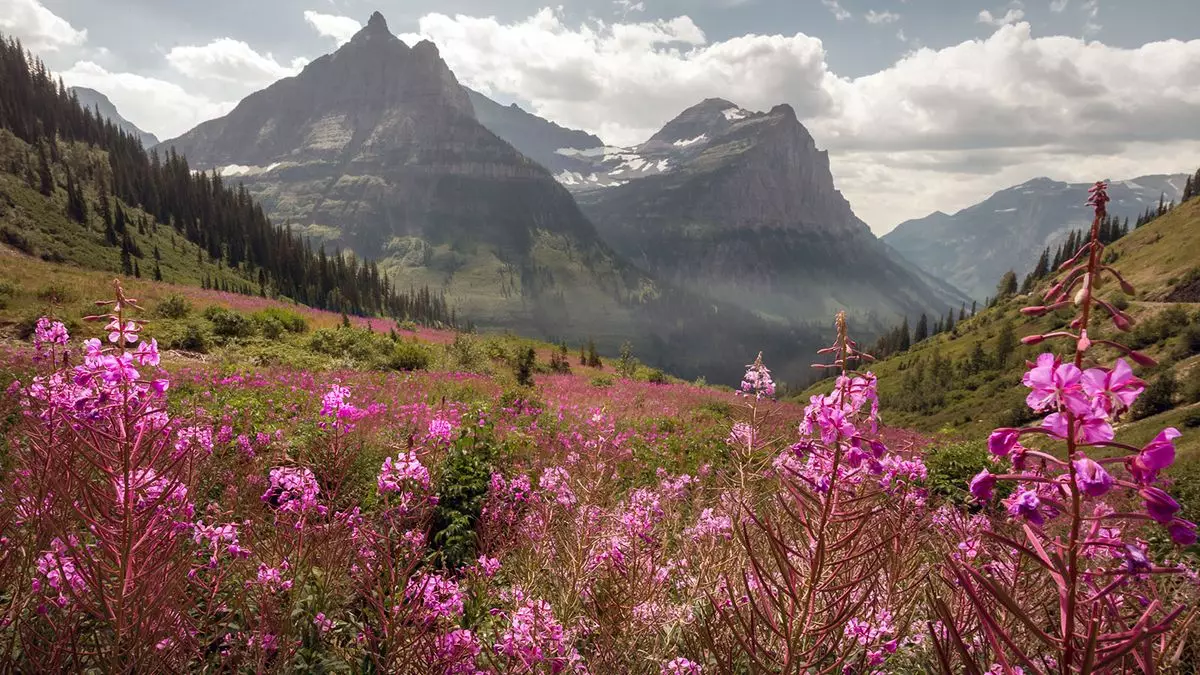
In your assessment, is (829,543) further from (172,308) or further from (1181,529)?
(172,308)

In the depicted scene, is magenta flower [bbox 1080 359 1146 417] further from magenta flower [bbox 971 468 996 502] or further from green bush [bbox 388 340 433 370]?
green bush [bbox 388 340 433 370]

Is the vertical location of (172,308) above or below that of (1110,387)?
below

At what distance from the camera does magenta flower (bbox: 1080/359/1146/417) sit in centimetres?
136

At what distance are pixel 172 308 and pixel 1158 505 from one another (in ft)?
93.8

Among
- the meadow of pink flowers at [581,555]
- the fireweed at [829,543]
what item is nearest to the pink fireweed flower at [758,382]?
the meadow of pink flowers at [581,555]

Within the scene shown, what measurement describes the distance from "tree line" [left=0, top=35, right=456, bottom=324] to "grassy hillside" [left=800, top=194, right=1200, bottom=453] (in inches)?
3709

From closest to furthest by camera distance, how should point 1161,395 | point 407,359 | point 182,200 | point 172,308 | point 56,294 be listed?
point 56,294, point 172,308, point 407,359, point 1161,395, point 182,200

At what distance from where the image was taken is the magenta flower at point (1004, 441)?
59.9 inches

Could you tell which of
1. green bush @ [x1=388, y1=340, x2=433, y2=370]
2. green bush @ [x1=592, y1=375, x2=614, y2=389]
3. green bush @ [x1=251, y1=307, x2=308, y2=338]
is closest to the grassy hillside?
green bush @ [x1=592, y1=375, x2=614, y2=389]

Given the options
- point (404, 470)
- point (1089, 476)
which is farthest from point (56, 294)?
point (1089, 476)

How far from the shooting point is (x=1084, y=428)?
1386 millimetres

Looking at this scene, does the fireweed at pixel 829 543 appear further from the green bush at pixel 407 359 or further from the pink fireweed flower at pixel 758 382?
the green bush at pixel 407 359

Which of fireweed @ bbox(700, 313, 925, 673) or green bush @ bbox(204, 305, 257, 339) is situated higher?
fireweed @ bbox(700, 313, 925, 673)

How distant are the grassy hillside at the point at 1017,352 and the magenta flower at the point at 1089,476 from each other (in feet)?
235
